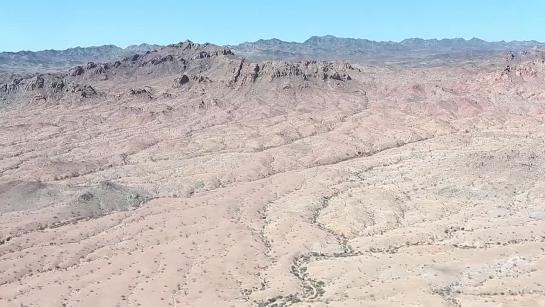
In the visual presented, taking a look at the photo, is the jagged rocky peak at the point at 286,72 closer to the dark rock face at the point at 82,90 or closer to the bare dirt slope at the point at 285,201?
the bare dirt slope at the point at 285,201

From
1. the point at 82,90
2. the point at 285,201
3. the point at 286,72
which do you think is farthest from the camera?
the point at 82,90

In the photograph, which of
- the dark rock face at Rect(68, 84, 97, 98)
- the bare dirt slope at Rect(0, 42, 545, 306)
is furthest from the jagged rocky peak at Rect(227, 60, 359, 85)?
the dark rock face at Rect(68, 84, 97, 98)

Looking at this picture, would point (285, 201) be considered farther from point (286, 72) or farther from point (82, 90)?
point (82, 90)

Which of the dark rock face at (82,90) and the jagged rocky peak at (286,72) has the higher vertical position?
the jagged rocky peak at (286,72)

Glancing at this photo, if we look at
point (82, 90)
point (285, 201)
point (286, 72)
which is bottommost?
point (285, 201)

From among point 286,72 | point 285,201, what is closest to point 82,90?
point 286,72

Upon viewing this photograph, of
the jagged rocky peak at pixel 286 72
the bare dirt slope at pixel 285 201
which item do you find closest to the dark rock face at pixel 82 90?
the bare dirt slope at pixel 285 201

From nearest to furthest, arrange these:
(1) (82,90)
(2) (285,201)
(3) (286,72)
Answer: (2) (285,201) < (3) (286,72) < (1) (82,90)

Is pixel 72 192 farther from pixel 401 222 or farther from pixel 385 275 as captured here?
pixel 385 275
